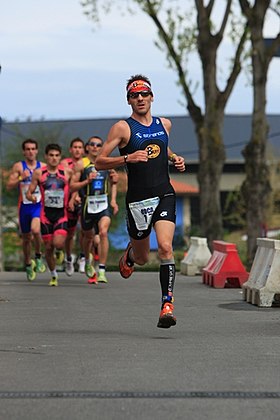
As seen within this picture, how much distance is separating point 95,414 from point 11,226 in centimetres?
4450

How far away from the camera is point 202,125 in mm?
33812

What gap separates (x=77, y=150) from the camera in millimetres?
21375

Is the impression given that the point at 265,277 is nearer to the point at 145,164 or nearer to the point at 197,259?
the point at 145,164

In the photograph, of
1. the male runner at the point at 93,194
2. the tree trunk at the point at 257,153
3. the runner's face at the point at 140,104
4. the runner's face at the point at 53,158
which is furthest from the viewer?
the tree trunk at the point at 257,153

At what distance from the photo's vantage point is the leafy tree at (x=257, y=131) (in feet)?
96.6

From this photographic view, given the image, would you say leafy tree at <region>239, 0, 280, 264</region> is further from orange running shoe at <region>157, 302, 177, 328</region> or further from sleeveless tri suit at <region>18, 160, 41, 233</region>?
orange running shoe at <region>157, 302, 177, 328</region>

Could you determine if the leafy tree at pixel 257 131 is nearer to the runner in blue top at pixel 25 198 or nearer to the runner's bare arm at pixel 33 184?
the runner in blue top at pixel 25 198

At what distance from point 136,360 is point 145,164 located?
302 cm

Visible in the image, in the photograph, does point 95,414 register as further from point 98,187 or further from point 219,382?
point 98,187

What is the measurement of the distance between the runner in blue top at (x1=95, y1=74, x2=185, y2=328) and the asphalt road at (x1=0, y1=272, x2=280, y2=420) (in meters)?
0.92

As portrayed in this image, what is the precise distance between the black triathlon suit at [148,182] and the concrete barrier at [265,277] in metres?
2.60

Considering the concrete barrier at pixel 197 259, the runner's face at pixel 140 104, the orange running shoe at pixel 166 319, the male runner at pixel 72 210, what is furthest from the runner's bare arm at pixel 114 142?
the concrete barrier at pixel 197 259

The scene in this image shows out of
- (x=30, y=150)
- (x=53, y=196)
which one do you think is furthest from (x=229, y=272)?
(x=30, y=150)

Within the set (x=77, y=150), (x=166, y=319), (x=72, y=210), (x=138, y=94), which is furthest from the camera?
(x=77, y=150)
